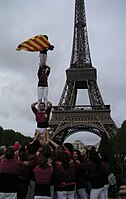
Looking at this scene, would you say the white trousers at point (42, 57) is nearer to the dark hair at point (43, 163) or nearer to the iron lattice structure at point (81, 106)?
the dark hair at point (43, 163)

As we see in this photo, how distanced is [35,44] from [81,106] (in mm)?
48910

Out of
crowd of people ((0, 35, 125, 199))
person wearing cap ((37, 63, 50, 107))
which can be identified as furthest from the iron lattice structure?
crowd of people ((0, 35, 125, 199))

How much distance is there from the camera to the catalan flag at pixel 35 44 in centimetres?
1327

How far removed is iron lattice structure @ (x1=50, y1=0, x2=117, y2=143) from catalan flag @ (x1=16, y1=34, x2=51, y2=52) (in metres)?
40.8

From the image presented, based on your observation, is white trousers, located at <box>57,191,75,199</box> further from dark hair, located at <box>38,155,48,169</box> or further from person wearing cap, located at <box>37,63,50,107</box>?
person wearing cap, located at <box>37,63,50,107</box>

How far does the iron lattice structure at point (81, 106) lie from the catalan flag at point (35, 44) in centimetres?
4083

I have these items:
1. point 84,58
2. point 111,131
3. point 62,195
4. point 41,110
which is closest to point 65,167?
point 62,195

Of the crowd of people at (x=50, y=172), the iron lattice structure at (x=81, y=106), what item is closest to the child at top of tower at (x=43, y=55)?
the crowd of people at (x=50, y=172)

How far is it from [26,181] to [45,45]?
683cm

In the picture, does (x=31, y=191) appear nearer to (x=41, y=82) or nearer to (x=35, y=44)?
(x=41, y=82)

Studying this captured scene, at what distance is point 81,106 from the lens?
61.9 meters

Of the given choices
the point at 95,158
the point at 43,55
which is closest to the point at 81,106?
the point at 43,55

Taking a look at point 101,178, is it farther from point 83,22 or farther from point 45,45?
point 83,22

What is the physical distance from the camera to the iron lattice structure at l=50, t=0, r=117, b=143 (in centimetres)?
5766
